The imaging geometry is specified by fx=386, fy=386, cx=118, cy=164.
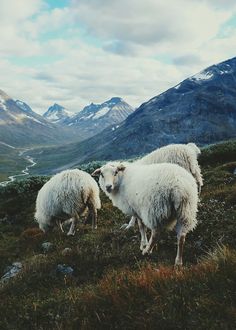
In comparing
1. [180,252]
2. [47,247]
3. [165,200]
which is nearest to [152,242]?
[180,252]

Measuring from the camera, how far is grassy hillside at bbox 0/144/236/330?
520 centimetres

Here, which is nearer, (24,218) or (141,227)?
(141,227)

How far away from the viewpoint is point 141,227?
35.6ft

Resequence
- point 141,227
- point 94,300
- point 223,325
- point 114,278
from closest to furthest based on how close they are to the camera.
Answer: point 223,325 < point 94,300 < point 114,278 < point 141,227

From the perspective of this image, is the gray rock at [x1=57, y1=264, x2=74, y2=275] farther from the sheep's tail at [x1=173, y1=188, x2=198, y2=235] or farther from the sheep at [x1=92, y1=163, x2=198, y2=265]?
the sheep's tail at [x1=173, y1=188, x2=198, y2=235]

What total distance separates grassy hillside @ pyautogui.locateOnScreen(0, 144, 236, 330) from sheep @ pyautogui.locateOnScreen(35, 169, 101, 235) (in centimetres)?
82

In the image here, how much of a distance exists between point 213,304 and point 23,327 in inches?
122

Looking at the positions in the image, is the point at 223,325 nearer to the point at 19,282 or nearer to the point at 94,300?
the point at 94,300

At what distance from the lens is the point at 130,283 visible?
6074 mm

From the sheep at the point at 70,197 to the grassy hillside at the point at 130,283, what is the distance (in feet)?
2.69

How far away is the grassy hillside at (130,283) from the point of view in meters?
5.20

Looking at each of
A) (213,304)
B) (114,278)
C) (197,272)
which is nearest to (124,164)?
(114,278)

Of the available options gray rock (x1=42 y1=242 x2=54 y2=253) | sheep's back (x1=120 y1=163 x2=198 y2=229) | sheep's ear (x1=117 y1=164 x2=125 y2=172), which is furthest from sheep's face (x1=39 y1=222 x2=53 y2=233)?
sheep's back (x1=120 y1=163 x2=198 y2=229)

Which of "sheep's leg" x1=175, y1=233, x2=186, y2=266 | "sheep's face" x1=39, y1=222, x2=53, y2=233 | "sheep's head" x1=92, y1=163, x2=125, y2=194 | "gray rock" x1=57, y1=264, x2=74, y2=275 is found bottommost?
"sheep's face" x1=39, y1=222, x2=53, y2=233
